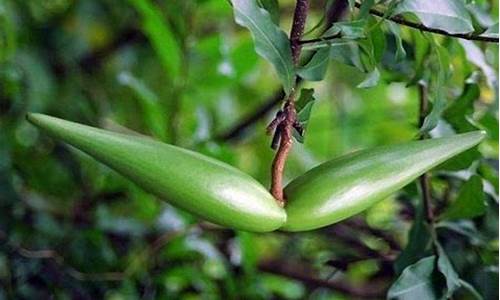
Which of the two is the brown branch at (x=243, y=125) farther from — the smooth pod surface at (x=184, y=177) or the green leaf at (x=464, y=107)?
the smooth pod surface at (x=184, y=177)

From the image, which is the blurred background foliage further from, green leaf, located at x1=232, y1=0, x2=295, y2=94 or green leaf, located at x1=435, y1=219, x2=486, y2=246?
green leaf, located at x1=232, y1=0, x2=295, y2=94

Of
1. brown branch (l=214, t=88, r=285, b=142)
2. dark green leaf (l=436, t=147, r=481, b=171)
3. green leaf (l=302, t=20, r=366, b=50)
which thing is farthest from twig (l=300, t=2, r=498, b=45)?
brown branch (l=214, t=88, r=285, b=142)

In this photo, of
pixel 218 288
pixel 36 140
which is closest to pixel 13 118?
pixel 36 140

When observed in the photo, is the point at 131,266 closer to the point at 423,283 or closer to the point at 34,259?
the point at 34,259

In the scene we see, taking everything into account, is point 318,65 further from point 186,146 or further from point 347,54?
point 186,146

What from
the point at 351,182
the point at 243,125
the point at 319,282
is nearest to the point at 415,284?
the point at 351,182
